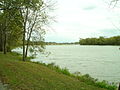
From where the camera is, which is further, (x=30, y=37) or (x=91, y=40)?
(x=91, y=40)

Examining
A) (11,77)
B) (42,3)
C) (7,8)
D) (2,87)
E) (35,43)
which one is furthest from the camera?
(35,43)

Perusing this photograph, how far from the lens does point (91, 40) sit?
186500 mm

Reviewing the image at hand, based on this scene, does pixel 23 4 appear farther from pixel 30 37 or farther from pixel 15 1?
pixel 30 37

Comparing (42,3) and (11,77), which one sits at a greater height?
(42,3)

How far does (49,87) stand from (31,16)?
1802 centimetres

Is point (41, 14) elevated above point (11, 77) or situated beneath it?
elevated above

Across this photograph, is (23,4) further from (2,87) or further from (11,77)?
(2,87)

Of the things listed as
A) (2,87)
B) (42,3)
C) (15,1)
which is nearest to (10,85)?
(2,87)

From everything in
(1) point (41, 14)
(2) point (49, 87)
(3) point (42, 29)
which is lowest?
(2) point (49, 87)

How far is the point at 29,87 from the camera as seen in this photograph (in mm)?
11117

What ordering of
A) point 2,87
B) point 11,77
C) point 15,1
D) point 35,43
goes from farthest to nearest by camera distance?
point 35,43 → point 15,1 → point 11,77 → point 2,87

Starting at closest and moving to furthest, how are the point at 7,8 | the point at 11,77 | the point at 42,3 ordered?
the point at 11,77
the point at 7,8
the point at 42,3

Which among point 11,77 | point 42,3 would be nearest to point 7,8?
point 11,77

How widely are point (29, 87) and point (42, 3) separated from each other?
17.1 m
